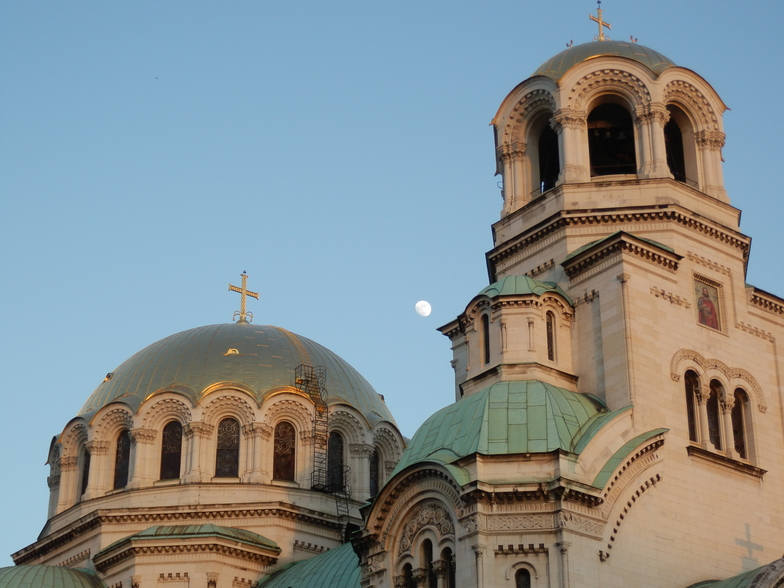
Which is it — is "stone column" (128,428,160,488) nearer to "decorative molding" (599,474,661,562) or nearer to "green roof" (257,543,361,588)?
"green roof" (257,543,361,588)

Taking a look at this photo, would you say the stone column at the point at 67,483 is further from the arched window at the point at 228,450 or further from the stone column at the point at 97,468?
the arched window at the point at 228,450

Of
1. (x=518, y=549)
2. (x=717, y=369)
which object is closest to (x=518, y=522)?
(x=518, y=549)

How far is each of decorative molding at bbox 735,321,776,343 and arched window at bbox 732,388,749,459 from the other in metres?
1.60

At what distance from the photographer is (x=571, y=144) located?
33.6m

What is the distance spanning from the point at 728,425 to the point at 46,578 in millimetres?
18171

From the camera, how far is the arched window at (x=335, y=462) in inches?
1598

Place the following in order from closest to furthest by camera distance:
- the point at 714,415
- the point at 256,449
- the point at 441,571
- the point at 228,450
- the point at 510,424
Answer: the point at 441,571 < the point at 510,424 < the point at 714,415 < the point at 256,449 < the point at 228,450

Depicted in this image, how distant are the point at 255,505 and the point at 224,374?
4.40 m

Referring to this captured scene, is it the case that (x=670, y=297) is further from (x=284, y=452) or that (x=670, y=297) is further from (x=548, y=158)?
(x=284, y=452)

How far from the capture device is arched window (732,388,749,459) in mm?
31188

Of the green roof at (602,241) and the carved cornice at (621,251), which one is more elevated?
the green roof at (602,241)

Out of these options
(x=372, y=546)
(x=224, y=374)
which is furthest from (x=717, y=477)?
(x=224, y=374)

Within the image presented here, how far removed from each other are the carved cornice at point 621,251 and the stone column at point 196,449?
504 inches

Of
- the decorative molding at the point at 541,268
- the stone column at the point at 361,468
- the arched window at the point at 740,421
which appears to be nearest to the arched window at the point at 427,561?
the arched window at the point at 740,421
